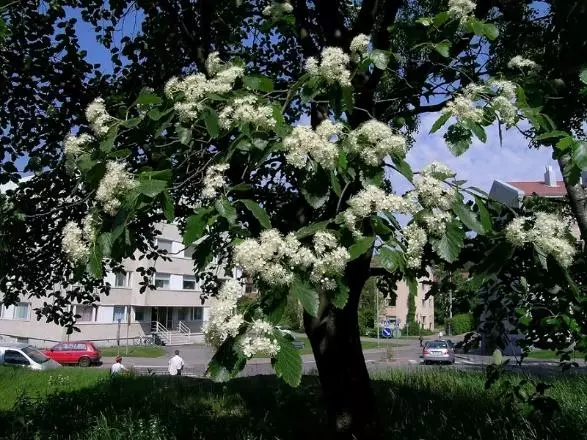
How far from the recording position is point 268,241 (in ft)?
6.89

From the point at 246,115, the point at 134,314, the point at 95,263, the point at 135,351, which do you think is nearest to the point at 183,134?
the point at 246,115

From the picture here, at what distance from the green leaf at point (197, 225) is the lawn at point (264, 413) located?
9.84 ft

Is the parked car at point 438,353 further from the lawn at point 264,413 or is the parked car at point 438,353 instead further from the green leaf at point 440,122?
the green leaf at point 440,122

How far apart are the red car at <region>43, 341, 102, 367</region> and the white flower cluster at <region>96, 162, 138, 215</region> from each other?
28477 mm

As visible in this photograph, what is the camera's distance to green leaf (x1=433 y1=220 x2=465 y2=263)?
225 cm

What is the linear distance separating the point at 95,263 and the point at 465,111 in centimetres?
169

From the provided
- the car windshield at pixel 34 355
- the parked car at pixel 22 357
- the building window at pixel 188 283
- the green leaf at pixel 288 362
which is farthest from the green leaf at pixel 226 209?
the building window at pixel 188 283

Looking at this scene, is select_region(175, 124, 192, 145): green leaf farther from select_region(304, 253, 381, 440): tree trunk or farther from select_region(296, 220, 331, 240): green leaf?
select_region(304, 253, 381, 440): tree trunk

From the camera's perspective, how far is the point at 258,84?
273cm

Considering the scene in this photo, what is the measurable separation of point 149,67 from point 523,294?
15.1 ft

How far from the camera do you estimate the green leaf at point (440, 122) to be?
254cm

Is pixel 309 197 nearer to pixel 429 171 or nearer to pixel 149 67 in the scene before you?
pixel 429 171

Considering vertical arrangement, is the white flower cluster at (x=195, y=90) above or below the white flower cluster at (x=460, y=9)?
below

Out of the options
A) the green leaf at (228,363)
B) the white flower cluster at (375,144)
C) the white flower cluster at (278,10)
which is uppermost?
the white flower cluster at (278,10)
